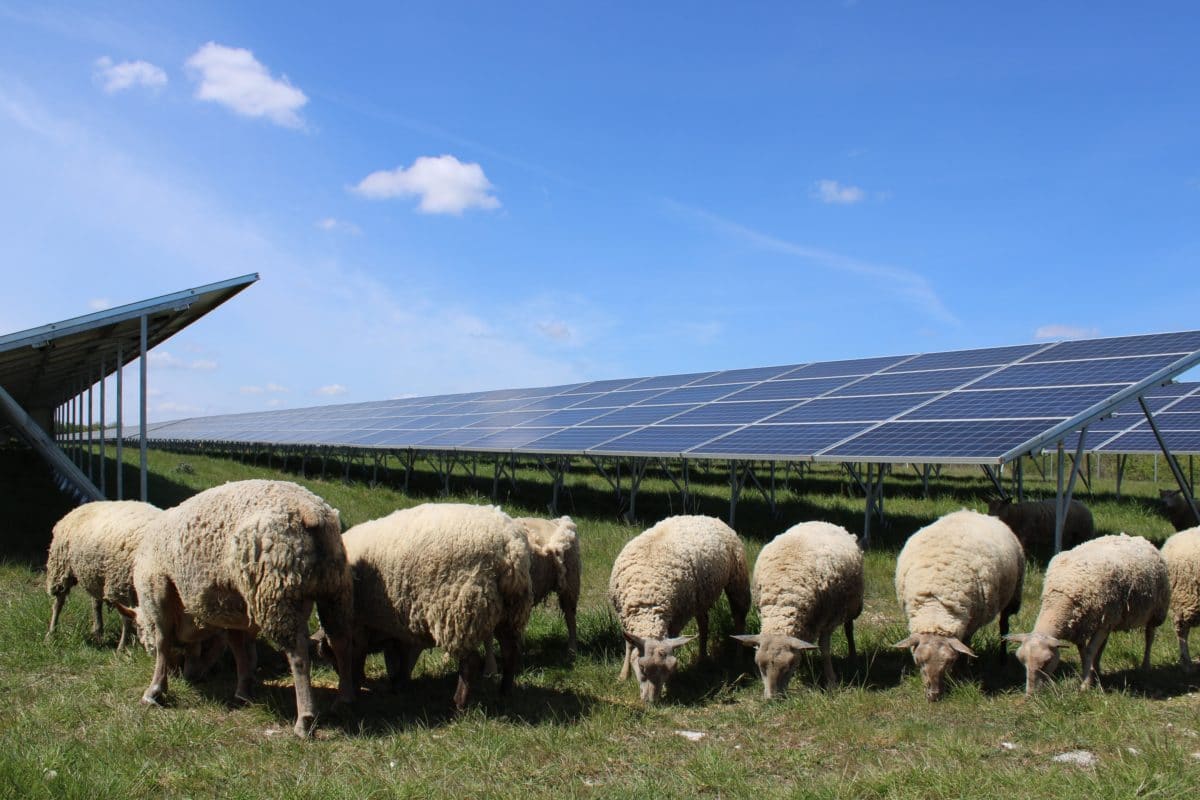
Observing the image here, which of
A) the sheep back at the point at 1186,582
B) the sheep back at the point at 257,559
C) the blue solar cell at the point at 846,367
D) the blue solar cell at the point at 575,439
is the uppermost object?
the blue solar cell at the point at 846,367

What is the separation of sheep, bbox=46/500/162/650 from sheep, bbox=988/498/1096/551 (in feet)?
Result: 40.8

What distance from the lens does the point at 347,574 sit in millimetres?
6102

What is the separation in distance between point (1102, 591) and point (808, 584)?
2310mm

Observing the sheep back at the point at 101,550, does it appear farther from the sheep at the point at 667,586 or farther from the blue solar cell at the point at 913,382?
the blue solar cell at the point at 913,382

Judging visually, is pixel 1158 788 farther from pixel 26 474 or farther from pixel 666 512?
pixel 26 474

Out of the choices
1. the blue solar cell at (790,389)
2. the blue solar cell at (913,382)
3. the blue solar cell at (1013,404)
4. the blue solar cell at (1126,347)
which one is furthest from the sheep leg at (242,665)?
the blue solar cell at (1126,347)

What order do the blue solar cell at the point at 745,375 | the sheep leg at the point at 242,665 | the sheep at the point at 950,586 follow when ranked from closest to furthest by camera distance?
the sheep leg at the point at 242,665
the sheep at the point at 950,586
the blue solar cell at the point at 745,375

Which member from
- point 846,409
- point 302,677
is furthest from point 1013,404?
point 302,677

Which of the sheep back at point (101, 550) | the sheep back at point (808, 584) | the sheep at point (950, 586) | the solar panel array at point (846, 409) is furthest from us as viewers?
the solar panel array at point (846, 409)

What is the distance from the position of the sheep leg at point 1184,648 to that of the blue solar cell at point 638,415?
→ 10636mm

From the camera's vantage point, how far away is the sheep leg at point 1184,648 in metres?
7.47

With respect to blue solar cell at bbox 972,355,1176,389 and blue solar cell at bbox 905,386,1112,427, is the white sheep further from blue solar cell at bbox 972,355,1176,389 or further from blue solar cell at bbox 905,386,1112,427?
blue solar cell at bbox 972,355,1176,389

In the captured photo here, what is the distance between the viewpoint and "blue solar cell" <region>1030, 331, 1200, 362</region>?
13123 mm

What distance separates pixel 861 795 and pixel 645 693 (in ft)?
7.32
